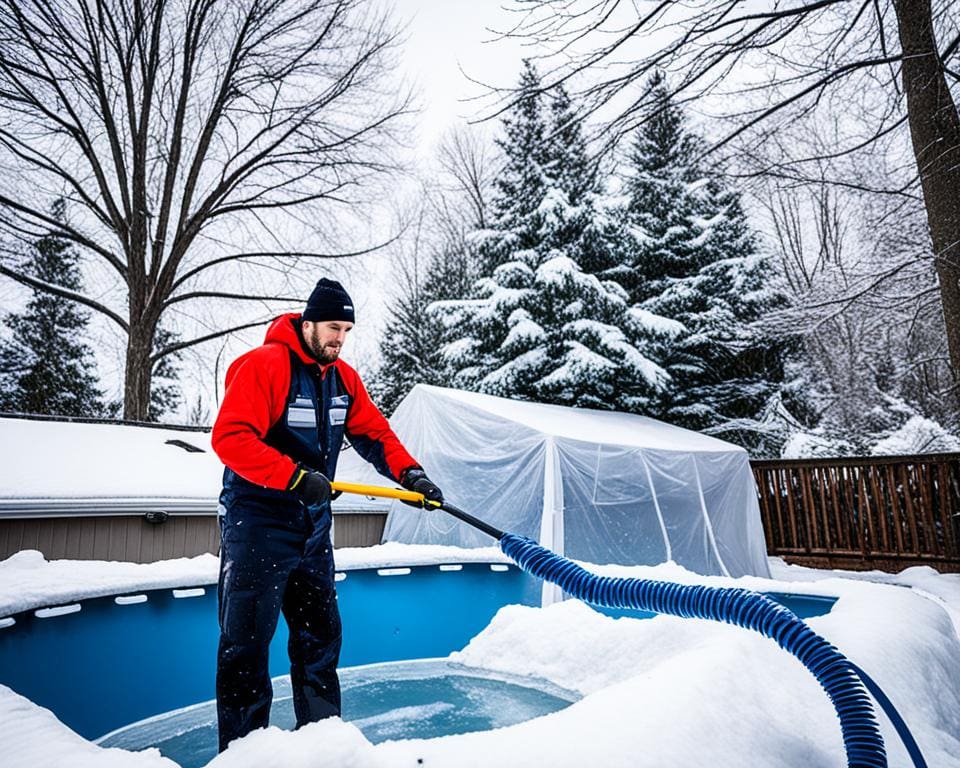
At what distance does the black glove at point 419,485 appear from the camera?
8.10 feet

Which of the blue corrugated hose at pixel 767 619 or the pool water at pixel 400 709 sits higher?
the blue corrugated hose at pixel 767 619

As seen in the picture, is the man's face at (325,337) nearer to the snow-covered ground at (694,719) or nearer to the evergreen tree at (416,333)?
the snow-covered ground at (694,719)

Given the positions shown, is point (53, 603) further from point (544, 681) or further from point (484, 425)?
point (484, 425)

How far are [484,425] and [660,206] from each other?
7694mm

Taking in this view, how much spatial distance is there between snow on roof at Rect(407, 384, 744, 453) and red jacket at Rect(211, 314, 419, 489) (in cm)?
358

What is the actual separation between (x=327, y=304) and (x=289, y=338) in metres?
0.21

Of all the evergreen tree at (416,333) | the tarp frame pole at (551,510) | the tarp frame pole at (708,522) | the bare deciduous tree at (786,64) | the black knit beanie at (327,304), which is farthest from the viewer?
the evergreen tree at (416,333)

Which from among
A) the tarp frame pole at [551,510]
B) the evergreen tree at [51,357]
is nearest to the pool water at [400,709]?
the tarp frame pole at [551,510]

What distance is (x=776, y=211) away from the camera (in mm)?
15883

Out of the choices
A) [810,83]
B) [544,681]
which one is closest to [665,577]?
[544,681]

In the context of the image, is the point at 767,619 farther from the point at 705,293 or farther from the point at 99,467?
the point at 705,293

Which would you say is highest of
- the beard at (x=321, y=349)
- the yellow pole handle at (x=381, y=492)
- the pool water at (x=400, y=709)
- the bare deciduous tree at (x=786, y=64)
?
the bare deciduous tree at (x=786, y=64)

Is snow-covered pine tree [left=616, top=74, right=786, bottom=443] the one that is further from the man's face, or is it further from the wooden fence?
the man's face

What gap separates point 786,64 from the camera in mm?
3447
